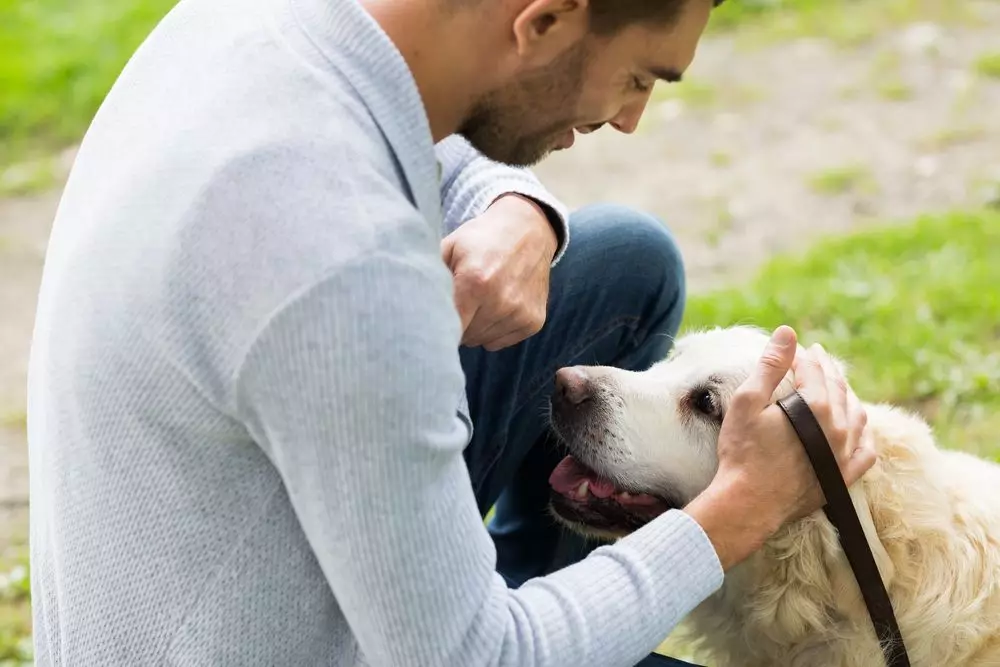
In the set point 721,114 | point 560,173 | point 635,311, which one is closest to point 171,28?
point 635,311

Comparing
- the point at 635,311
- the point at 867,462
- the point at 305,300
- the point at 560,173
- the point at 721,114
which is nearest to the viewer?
the point at 305,300

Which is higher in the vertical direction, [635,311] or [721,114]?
[635,311]

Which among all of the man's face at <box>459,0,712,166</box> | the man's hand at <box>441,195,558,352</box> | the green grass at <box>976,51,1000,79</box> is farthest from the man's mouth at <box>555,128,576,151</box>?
the green grass at <box>976,51,1000,79</box>

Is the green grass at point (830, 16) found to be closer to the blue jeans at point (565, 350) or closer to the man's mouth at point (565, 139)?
the blue jeans at point (565, 350)

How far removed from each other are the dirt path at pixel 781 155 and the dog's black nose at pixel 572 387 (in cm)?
210

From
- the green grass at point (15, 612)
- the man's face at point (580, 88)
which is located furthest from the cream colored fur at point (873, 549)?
the green grass at point (15, 612)

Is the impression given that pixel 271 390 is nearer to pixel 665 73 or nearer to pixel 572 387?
pixel 665 73

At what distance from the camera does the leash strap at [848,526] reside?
6.31ft

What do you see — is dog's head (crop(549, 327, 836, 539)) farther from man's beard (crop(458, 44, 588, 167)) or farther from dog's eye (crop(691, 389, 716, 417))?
man's beard (crop(458, 44, 588, 167))

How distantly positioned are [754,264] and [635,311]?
2048mm

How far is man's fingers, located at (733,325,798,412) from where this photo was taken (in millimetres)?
1932

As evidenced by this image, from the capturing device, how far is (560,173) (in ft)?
17.4

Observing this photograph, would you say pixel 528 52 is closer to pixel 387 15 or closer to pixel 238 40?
pixel 387 15

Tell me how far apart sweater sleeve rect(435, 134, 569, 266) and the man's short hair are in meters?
0.72
